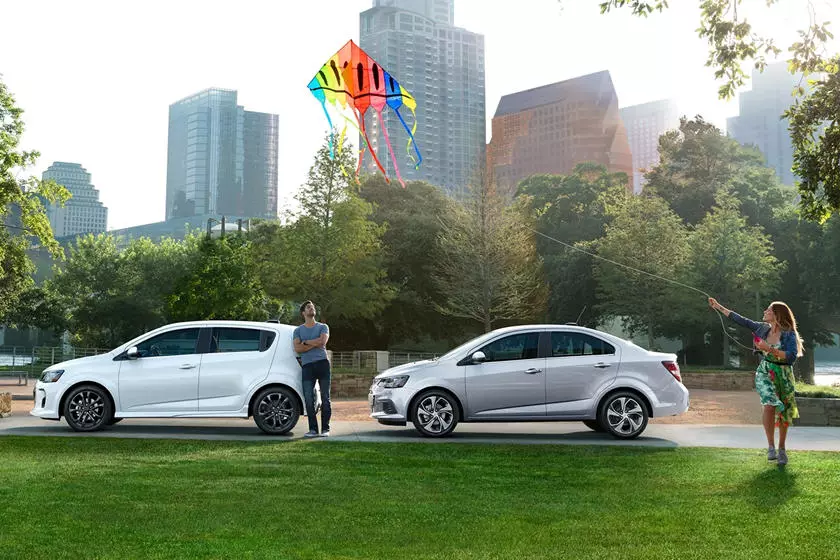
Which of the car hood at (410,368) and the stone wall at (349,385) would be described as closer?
the car hood at (410,368)

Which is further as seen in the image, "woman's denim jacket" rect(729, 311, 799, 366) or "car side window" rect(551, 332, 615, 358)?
"car side window" rect(551, 332, 615, 358)

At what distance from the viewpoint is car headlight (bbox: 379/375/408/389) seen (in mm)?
12789

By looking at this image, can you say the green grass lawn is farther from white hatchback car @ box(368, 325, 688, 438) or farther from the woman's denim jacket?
white hatchback car @ box(368, 325, 688, 438)

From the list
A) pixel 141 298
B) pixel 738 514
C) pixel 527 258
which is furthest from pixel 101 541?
pixel 141 298

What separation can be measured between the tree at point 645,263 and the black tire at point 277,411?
89.7ft

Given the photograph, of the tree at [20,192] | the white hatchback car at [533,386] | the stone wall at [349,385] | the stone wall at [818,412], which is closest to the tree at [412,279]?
the stone wall at [349,385]

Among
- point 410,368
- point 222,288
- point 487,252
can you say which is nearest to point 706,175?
point 487,252

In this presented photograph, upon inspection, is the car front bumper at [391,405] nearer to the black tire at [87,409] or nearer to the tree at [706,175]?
the black tire at [87,409]

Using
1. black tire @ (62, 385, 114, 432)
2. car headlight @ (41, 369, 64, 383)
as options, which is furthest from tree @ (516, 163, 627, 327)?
car headlight @ (41, 369, 64, 383)

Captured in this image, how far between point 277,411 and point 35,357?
3625 cm

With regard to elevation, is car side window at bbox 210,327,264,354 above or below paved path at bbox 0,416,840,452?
above

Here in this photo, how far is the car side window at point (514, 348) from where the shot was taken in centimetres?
1289

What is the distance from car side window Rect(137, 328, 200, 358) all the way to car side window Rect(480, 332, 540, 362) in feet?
13.8

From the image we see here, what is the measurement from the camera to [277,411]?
509 inches
